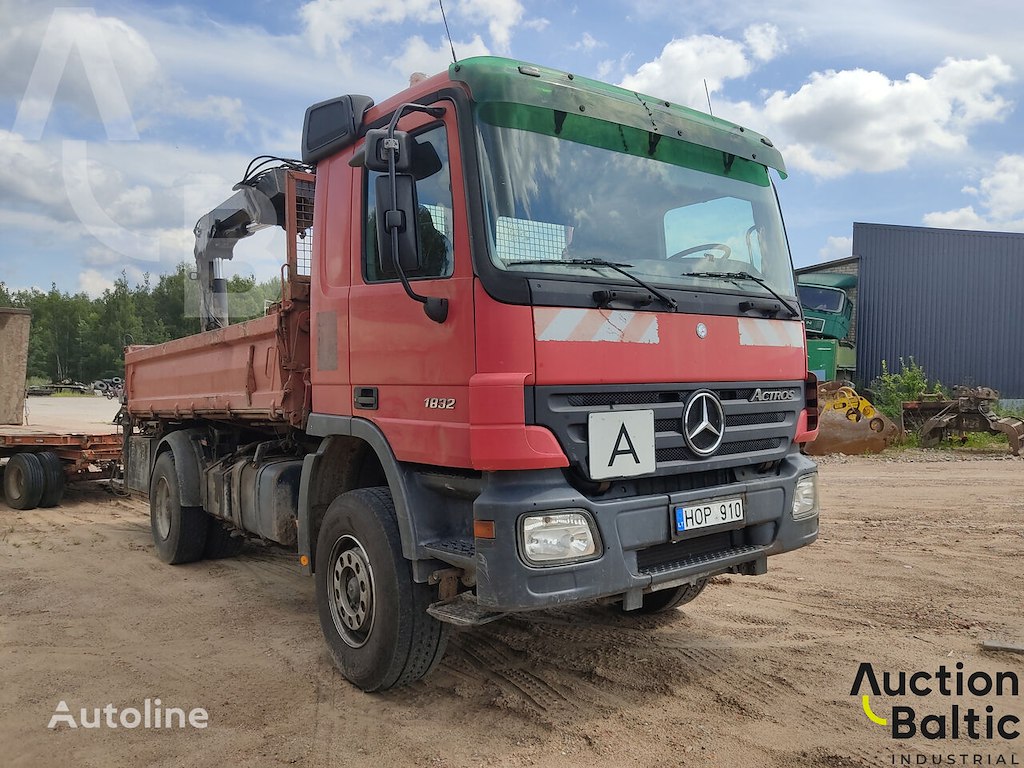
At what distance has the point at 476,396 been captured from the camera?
3104 millimetres

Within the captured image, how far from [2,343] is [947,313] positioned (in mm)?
20202

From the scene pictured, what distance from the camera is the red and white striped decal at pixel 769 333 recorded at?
12.5 feet

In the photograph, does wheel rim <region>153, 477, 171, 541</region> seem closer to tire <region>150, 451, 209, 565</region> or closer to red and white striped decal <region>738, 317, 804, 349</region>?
tire <region>150, 451, 209, 565</region>

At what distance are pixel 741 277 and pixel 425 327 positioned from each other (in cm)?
165

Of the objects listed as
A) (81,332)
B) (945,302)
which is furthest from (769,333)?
(81,332)

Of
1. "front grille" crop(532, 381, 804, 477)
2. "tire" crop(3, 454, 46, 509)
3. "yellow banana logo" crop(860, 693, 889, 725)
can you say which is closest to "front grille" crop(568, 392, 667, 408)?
"front grille" crop(532, 381, 804, 477)

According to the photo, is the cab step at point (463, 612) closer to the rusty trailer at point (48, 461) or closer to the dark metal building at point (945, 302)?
the rusty trailer at point (48, 461)

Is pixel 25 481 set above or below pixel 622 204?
below

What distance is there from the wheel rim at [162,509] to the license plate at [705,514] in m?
4.79

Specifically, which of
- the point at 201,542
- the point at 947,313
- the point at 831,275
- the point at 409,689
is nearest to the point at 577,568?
the point at 409,689

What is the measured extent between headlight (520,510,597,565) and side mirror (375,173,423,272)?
118 centimetres

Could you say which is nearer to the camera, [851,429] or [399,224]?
[399,224]

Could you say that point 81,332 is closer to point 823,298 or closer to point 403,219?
point 823,298

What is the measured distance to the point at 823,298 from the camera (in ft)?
55.4
